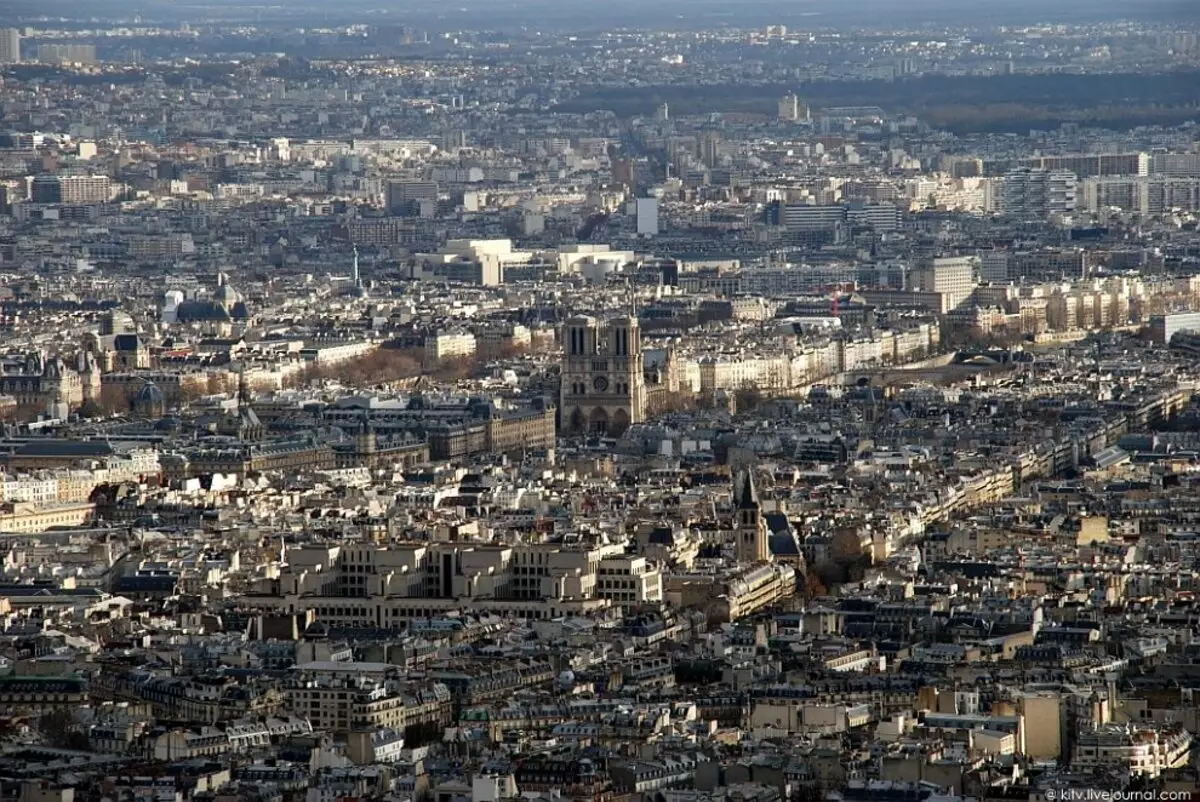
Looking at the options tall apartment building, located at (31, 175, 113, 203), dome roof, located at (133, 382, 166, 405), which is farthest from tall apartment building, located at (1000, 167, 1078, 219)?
dome roof, located at (133, 382, 166, 405)

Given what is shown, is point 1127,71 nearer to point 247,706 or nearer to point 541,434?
point 541,434

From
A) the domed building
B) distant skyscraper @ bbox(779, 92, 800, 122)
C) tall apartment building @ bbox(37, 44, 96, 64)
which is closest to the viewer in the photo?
the domed building

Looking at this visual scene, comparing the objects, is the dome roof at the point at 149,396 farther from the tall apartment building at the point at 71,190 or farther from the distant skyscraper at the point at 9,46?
the distant skyscraper at the point at 9,46

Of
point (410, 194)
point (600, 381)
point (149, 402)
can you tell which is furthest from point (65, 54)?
point (600, 381)

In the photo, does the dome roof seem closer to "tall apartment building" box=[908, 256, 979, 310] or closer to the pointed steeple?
the pointed steeple

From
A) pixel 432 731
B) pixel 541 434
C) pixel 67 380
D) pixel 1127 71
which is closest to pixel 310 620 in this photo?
pixel 432 731

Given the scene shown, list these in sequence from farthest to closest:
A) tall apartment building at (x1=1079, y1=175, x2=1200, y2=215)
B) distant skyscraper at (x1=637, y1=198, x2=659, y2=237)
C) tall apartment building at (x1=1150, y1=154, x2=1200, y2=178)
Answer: tall apartment building at (x1=1150, y1=154, x2=1200, y2=178) < tall apartment building at (x1=1079, y1=175, x2=1200, y2=215) < distant skyscraper at (x1=637, y1=198, x2=659, y2=237)
